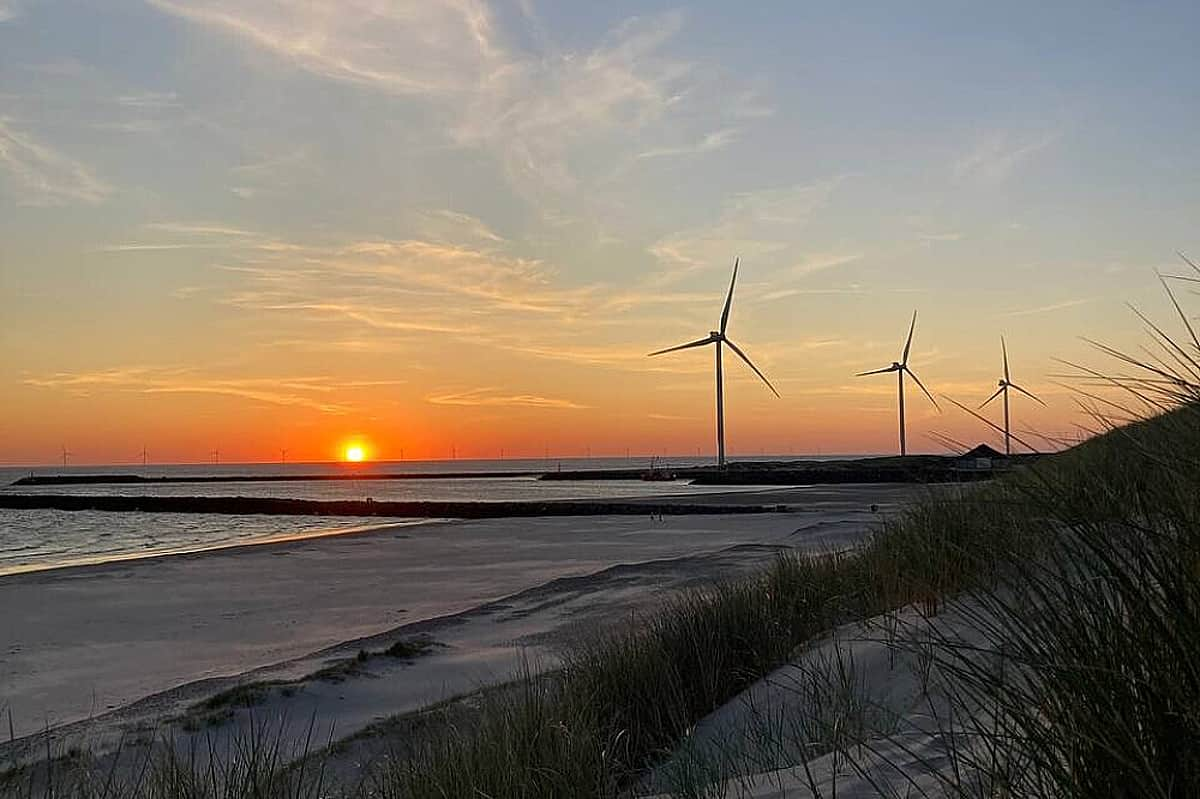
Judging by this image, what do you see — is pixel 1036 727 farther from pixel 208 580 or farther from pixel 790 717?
pixel 208 580

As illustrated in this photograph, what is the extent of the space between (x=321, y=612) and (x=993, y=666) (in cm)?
1522

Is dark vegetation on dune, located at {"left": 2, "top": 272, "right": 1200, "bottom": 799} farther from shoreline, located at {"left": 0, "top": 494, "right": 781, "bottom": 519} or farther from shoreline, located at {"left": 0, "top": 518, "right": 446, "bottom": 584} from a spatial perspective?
shoreline, located at {"left": 0, "top": 494, "right": 781, "bottom": 519}

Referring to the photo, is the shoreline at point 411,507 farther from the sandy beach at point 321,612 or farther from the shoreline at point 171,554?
the sandy beach at point 321,612

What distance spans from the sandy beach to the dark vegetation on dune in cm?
285

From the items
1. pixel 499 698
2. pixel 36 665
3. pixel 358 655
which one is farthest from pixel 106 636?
pixel 499 698

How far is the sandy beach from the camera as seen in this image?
11.4m

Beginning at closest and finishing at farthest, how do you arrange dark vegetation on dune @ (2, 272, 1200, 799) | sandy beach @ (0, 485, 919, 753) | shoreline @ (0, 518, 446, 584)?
dark vegetation on dune @ (2, 272, 1200, 799)
sandy beach @ (0, 485, 919, 753)
shoreline @ (0, 518, 446, 584)

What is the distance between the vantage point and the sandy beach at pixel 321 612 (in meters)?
11.4

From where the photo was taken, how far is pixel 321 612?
1819 cm

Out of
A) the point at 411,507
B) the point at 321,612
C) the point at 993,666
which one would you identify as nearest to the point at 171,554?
the point at 321,612

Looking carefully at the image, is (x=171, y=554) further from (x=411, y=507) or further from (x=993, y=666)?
(x=993, y=666)

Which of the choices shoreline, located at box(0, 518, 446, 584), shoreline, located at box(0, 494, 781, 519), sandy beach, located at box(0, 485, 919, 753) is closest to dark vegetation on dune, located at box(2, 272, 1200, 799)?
sandy beach, located at box(0, 485, 919, 753)

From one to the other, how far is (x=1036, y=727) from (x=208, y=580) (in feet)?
75.7

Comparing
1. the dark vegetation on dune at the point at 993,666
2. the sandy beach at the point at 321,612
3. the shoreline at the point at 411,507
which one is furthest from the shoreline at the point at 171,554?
the dark vegetation on dune at the point at 993,666
